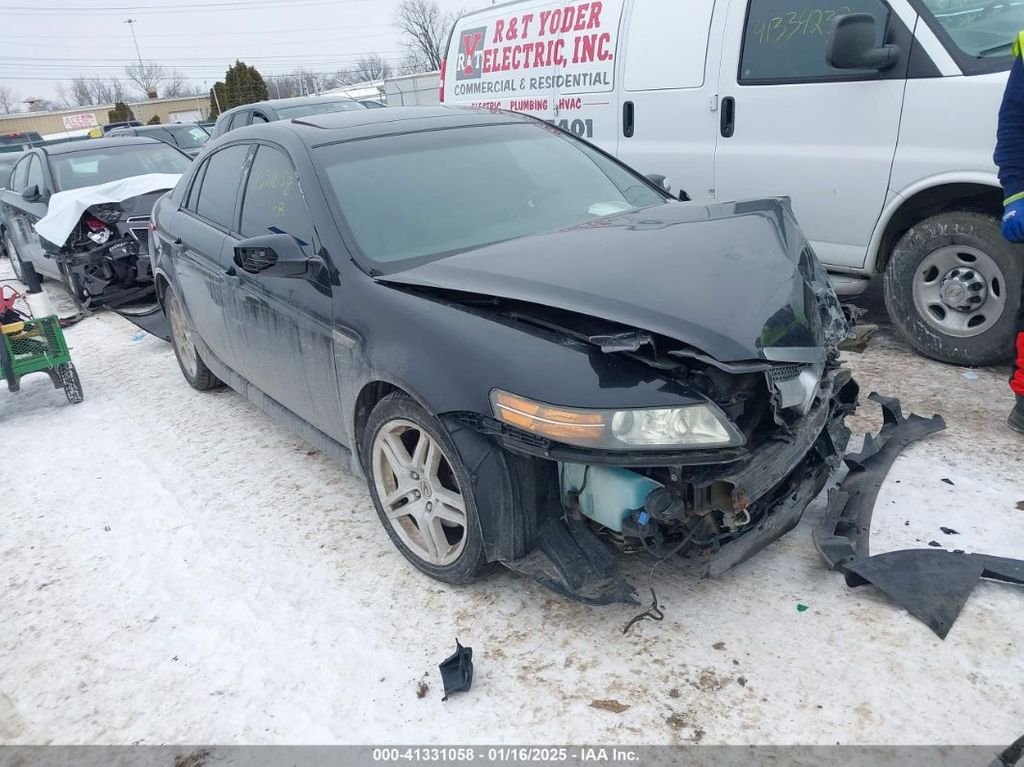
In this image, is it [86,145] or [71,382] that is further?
[86,145]

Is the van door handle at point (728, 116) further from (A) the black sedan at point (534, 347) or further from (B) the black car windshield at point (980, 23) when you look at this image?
(A) the black sedan at point (534, 347)

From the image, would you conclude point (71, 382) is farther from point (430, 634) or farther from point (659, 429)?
point (659, 429)

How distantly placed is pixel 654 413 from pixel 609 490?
0.31 meters

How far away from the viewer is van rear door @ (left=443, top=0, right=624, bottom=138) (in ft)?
18.7

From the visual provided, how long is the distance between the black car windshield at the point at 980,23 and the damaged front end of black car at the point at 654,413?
2.27 metres

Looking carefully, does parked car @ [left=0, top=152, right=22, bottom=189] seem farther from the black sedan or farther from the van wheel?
the van wheel

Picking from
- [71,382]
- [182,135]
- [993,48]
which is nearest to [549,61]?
[993,48]

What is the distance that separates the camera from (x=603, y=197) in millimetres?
3600

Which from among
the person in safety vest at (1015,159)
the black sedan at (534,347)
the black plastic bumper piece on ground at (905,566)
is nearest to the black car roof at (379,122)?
the black sedan at (534,347)

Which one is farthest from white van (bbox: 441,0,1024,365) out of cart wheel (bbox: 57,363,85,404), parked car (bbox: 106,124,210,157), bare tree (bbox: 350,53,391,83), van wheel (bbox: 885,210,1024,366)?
bare tree (bbox: 350,53,391,83)

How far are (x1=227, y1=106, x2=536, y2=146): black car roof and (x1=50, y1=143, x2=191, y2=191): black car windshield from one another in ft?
17.2

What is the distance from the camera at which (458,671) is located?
7.81ft

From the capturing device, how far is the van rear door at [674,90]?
200 inches

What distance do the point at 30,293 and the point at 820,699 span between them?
10.2 m
